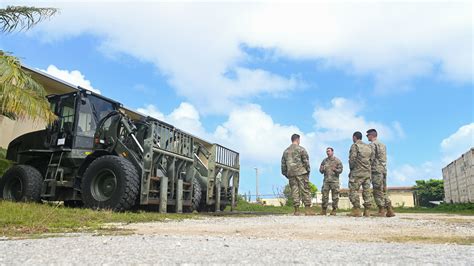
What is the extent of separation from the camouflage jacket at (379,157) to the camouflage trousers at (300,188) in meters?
1.51

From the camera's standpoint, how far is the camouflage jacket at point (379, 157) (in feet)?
30.3

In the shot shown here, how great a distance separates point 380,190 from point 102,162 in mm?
5768

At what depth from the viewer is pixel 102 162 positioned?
308 inches

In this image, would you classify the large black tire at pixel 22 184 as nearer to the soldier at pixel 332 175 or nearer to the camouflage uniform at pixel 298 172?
the camouflage uniform at pixel 298 172

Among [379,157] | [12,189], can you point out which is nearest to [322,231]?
[379,157]

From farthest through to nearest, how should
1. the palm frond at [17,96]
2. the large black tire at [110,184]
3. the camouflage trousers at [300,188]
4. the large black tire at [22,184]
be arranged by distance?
the camouflage trousers at [300,188] → the large black tire at [22,184] → the palm frond at [17,96] → the large black tire at [110,184]

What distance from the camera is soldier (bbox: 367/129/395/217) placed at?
29.6 feet

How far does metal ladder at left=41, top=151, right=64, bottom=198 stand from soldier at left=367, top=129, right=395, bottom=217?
6.65m

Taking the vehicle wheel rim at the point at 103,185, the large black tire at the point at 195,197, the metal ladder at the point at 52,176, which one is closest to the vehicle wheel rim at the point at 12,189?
the metal ladder at the point at 52,176

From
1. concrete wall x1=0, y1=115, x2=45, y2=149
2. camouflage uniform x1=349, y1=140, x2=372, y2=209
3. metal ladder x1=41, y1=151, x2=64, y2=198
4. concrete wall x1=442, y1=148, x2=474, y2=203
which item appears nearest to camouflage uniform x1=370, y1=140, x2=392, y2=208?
camouflage uniform x1=349, y1=140, x2=372, y2=209

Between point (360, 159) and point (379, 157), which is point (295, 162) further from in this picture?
point (379, 157)

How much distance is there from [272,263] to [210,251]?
59cm

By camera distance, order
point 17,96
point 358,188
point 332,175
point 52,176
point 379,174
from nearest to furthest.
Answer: point 17,96 → point 52,176 → point 358,188 → point 379,174 → point 332,175

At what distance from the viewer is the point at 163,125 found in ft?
28.7
